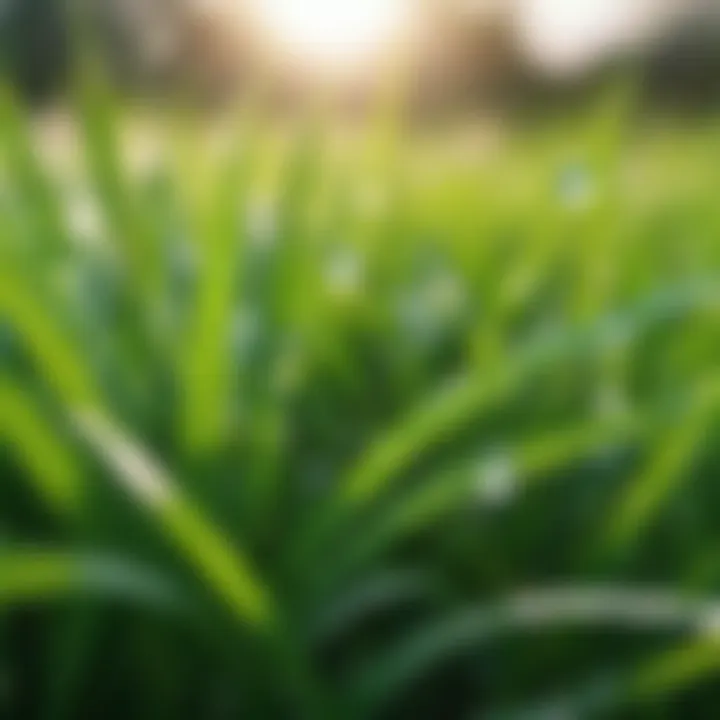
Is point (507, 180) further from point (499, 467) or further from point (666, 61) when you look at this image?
point (666, 61)

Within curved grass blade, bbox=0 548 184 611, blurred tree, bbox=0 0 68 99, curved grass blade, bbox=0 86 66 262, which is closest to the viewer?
curved grass blade, bbox=0 548 184 611

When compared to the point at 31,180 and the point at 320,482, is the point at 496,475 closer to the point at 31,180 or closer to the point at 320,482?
the point at 320,482

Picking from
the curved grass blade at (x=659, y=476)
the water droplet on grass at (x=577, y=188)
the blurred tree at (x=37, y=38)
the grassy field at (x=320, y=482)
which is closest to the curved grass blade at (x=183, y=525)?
the grassy field at (x=320, y=482)

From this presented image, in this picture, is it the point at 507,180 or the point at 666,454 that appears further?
the point at 507,180

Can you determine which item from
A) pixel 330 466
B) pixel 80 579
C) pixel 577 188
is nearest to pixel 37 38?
pixel 577 188

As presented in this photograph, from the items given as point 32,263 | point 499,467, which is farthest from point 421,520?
point 32,263

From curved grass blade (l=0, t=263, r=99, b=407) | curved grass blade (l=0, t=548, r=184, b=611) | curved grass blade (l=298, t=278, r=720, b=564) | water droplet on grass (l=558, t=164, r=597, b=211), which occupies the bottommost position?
curved grass blade (l=0, t=548, r=184, b=611)

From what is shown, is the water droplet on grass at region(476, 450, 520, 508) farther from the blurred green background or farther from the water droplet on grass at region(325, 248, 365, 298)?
the water droplet on grass at region(325, 248, 365, 298)

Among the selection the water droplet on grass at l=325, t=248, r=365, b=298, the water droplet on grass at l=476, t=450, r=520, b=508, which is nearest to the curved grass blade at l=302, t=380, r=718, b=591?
the water droplet on grass at l=476, t=450, r=520, b=508

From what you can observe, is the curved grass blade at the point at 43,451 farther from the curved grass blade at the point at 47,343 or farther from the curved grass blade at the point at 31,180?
the curved grass blade at the point at 31,180

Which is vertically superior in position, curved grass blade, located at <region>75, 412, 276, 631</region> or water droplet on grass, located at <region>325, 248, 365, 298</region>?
water droplet on grass, located at <region>325, 248, 365, 298</region>
